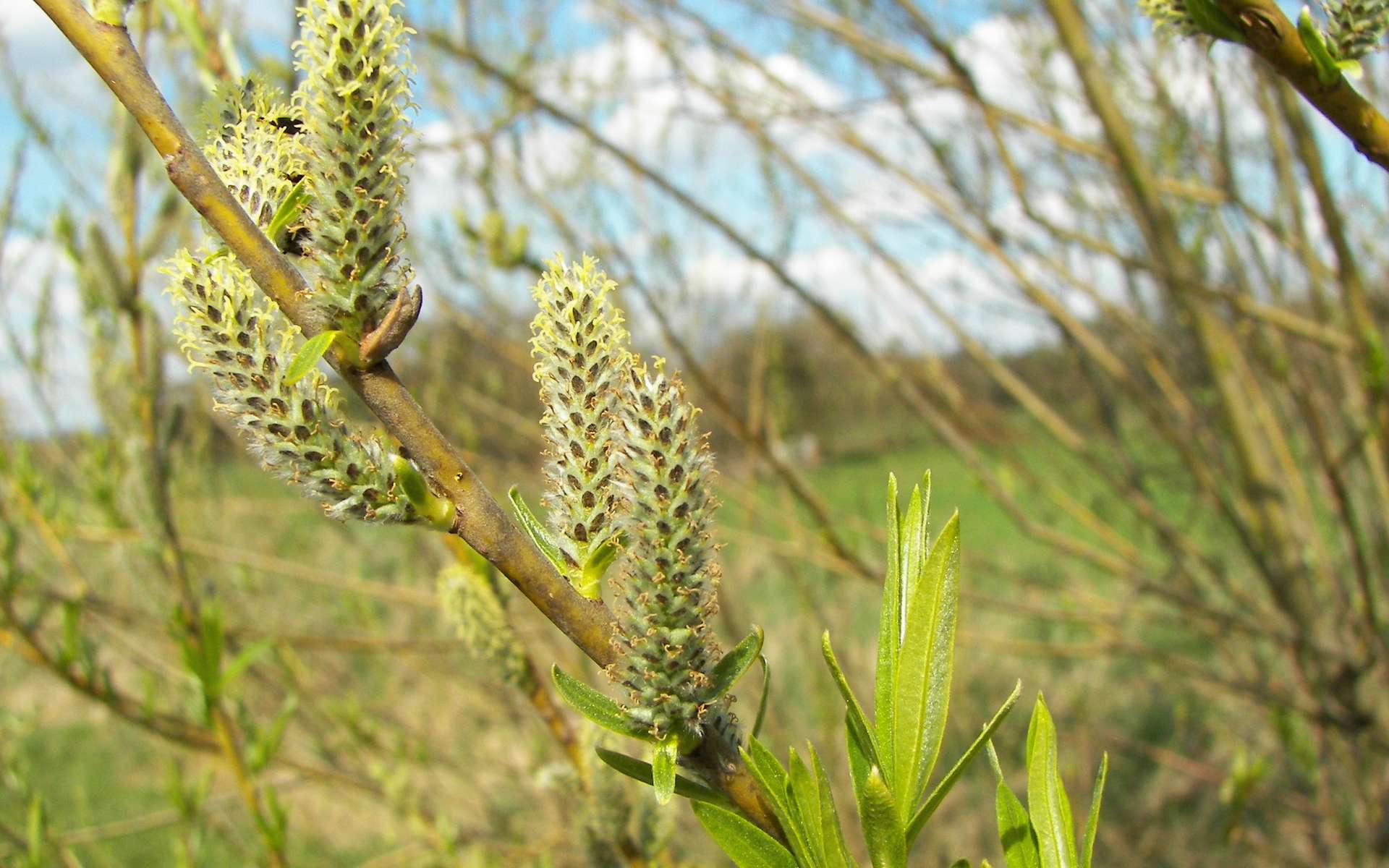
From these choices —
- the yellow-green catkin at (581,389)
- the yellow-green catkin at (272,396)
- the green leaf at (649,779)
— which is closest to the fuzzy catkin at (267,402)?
the yellow-green catkin at (272,396)

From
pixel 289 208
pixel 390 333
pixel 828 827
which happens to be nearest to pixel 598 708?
pixel 828 827

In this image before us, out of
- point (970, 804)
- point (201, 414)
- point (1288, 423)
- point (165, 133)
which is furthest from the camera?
point (970, 804)

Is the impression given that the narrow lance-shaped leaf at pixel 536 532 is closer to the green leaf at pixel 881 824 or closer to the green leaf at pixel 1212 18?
the green leaf at pixel 881 824

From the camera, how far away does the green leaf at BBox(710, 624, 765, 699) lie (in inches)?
27.2

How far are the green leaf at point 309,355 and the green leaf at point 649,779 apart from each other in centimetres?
32

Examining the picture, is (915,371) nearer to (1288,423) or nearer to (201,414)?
(1288,423)

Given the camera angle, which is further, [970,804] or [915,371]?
[970,804]

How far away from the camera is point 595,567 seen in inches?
28.2

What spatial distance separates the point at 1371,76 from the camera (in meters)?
2.84

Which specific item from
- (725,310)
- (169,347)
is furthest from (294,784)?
(725,310)

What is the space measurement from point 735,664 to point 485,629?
53cm

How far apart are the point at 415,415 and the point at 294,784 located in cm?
197

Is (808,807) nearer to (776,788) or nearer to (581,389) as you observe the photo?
(776,788)

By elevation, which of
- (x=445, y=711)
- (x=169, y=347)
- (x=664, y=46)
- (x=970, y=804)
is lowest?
(x=970, y=804)
